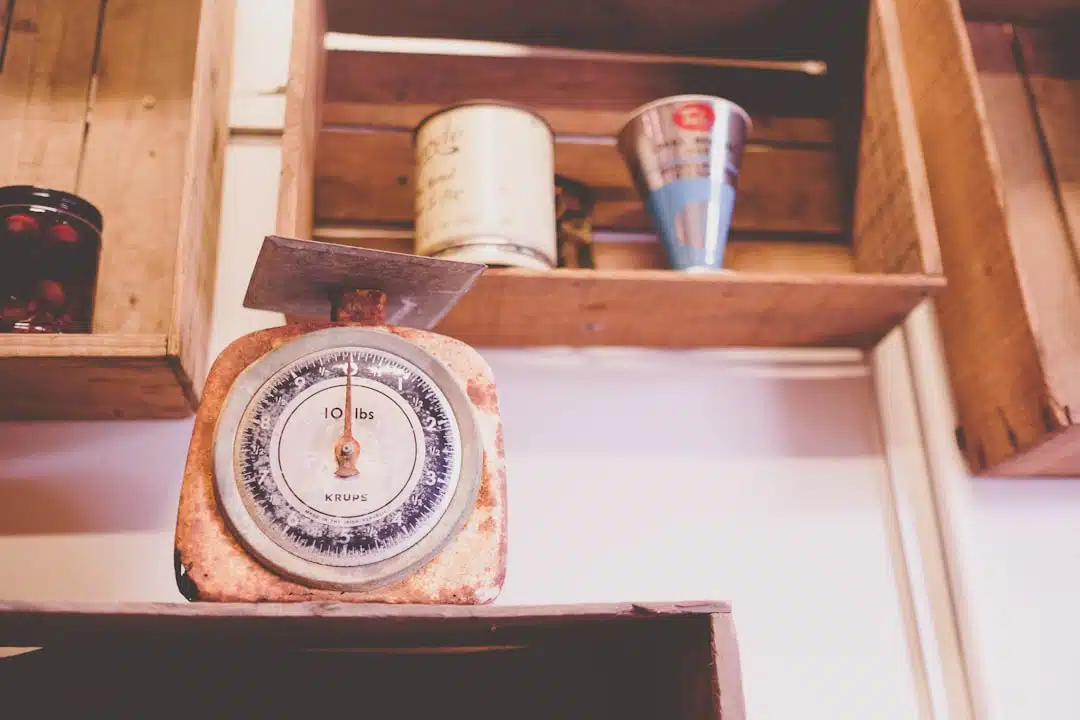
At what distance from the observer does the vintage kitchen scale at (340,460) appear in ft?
2.38

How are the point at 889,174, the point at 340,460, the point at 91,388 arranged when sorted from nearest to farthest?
the point at 340,460, the point at 91,388, the point at 889,174

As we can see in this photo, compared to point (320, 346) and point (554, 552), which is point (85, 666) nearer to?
point (320, 346)

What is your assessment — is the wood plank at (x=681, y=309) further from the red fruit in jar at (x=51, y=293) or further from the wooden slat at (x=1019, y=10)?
the wooden slat at (x=1019, y=10)

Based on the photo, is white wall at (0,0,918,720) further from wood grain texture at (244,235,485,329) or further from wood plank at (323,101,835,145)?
wood grain texture at (244,235,485,329)

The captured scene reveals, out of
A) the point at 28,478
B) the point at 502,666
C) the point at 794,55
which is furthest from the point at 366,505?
the point at 794,55

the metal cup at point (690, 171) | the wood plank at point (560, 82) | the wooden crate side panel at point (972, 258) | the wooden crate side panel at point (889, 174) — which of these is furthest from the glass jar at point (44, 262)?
the wooden crate side panel at point (972, 258)

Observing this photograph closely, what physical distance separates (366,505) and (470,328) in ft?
1.22

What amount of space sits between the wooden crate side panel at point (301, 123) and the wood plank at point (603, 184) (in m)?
0.06

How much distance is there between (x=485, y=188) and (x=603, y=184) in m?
0.30

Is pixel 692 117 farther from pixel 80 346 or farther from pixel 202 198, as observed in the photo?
pixel 80 346

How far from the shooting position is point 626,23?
48.9 inches

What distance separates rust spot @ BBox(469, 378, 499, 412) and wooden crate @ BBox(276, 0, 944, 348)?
0.71ft

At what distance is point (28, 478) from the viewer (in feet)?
3.40

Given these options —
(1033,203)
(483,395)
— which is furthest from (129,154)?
(1033,203)
